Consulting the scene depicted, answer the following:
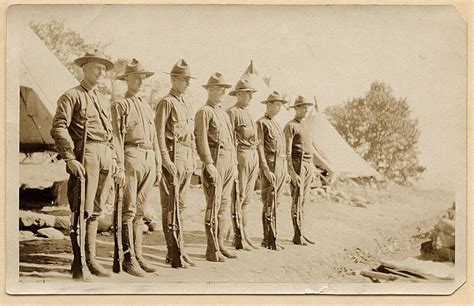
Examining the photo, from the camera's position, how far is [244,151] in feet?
14.1

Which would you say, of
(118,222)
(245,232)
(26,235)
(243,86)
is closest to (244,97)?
(243,86)

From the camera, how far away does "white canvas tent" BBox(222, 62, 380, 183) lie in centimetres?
433

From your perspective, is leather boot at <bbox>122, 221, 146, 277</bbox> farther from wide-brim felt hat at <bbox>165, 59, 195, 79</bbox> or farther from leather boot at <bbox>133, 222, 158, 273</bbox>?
wide-brim felt hat at <bbox>165, 59, 195, 79</bbox>

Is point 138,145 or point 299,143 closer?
point 138,145

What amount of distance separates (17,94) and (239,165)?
4.07 ft

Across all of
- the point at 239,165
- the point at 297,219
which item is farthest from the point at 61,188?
the point at 297,219

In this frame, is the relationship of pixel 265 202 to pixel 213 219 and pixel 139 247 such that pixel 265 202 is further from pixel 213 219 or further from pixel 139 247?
pixel 139 247

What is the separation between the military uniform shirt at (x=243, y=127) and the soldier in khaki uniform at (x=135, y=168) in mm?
441

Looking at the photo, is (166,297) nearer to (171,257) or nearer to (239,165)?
(171,257)

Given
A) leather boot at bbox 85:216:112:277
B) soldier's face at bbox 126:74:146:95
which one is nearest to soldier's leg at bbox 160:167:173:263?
leather boot at bbox 85:216:112:277

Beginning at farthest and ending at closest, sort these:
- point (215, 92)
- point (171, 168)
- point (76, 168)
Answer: point (215, 92)
point (171, 168)
point (76, 168)

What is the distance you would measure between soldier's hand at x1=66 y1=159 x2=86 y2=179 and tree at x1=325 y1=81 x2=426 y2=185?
135cm

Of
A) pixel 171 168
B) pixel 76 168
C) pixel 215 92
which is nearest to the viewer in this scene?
pixel 76 168

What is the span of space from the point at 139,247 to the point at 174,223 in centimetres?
22
